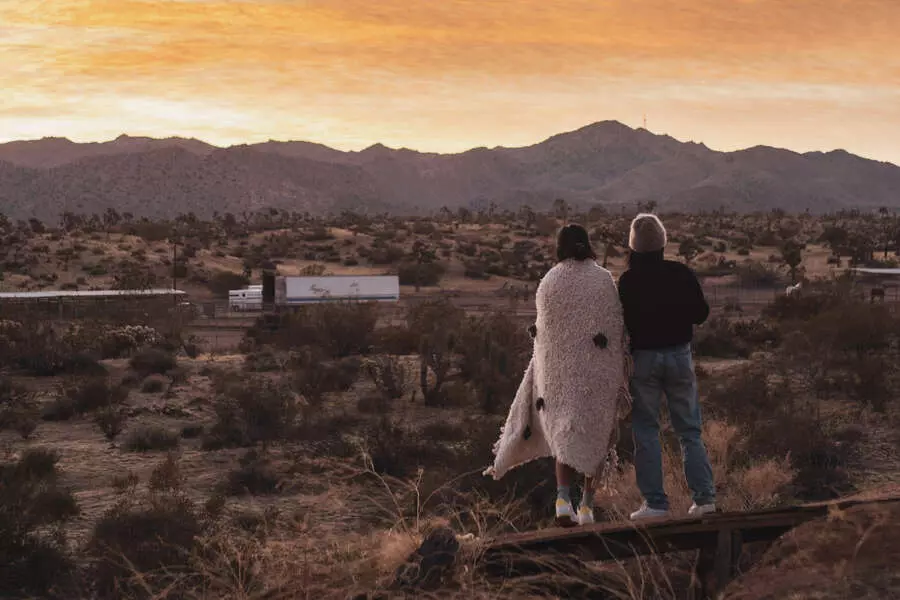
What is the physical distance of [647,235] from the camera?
23.8 feet

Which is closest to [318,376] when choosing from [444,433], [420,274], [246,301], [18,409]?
[444,433]

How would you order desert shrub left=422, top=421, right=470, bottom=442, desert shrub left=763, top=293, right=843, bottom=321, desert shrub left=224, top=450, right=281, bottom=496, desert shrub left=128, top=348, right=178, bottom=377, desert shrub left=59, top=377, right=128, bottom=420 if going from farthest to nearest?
desert shrub left=763, top=293, right=843, bottom=321 → desert shrub left=128, top=348, right=178, bottom=377 → desert shrub left=59, top=377, right=128, bottom=420 → desert shrub left=422, top=421, right=470, bottom=442 → desert shrub left=224, top=450, right=281, bottom=496

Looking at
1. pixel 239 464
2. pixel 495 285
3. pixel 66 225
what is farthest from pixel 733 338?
pixel 66 225

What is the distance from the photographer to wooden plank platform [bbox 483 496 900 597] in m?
6.34

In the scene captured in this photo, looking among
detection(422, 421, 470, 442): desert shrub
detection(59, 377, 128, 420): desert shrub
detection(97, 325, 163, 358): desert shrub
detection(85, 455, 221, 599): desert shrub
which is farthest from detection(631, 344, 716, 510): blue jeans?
detection(97, 325, 163, 358): desert shrub

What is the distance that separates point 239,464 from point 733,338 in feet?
63.6

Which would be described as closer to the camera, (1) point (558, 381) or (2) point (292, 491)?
(1) point (558, 381)

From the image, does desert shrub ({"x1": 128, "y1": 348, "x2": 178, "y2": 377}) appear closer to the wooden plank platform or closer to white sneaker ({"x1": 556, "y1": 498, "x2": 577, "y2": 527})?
white sneaker ({"x1": 556, "y1": 498, "x2": 577, "y2": 527})

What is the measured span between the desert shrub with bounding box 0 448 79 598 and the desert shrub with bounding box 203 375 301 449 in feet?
12.7

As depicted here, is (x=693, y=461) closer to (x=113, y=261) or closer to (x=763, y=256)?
(x=113, y=261)

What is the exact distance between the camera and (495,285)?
59.3 m

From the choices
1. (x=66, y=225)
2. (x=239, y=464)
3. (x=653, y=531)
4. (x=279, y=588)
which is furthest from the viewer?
(x=66, y=225)

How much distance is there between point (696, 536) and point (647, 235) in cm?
195

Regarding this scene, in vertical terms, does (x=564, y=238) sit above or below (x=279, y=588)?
above
